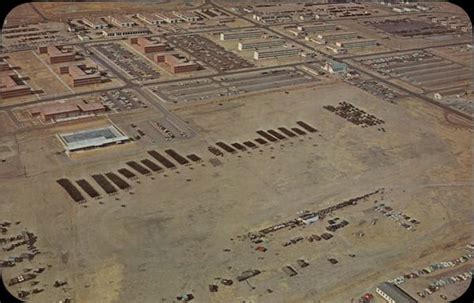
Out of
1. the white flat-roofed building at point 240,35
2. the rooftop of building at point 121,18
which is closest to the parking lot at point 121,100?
the white flat-roofed building at point 240,35

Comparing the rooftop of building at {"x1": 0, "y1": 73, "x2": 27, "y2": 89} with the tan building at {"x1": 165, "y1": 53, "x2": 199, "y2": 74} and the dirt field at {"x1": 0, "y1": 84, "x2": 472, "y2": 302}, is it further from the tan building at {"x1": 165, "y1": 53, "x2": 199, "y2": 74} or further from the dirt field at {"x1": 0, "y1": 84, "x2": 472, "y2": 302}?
the tan building at {"x1": 165, "y1": 53, "x2": 199, "y2": 74}

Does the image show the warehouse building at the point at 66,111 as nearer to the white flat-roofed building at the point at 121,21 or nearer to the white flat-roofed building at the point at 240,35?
the white flat-roofed building at the point at 240,35

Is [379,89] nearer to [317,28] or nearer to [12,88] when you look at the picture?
[317,28]

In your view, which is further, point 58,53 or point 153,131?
point 58,53

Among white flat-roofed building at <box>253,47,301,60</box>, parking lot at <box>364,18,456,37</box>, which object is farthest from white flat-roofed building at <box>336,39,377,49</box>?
parking lot at <box>364,18,456,37</box>

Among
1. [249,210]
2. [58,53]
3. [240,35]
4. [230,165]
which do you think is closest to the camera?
[249,210]

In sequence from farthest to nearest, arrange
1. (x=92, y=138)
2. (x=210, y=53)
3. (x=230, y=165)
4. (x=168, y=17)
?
(x=168, y=17)
(x=210, y=53)
(x=92, y=138)
(x=230, y=165)

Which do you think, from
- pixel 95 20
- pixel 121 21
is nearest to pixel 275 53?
pixel 121 21
